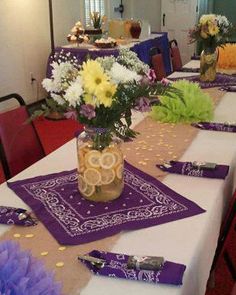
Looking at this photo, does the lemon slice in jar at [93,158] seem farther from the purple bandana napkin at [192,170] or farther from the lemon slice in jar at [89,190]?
the purple bandana napkin at [192,170]

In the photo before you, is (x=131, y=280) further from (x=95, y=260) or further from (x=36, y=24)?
(x=36, y=24)

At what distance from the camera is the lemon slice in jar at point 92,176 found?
1129mm

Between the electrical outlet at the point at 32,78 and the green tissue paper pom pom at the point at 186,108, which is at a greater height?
the green tissue paper pom pom at the point at 186,108

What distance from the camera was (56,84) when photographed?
1109 mm

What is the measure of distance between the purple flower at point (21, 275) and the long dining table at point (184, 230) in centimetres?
12

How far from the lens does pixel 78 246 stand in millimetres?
970

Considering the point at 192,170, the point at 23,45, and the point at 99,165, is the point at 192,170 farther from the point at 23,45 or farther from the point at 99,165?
the point at 23,45

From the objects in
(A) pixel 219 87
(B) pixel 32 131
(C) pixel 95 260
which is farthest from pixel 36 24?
(C) pixel 95 260

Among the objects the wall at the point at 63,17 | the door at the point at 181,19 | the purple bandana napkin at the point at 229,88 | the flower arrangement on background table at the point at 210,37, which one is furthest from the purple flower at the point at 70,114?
the door at the point at 181,19

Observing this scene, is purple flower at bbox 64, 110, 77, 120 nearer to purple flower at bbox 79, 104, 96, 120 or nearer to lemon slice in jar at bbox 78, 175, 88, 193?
purple flower at bbox 79, 104, 96, 120

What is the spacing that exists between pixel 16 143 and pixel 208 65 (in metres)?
1.62

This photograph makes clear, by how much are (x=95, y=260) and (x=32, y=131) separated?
995mm

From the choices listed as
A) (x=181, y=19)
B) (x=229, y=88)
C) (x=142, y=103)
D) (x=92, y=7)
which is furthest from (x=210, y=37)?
(x=181, y=19)

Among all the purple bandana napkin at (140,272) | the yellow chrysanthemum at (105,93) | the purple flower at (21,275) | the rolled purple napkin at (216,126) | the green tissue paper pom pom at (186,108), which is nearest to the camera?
the purple flower at (21,275)
